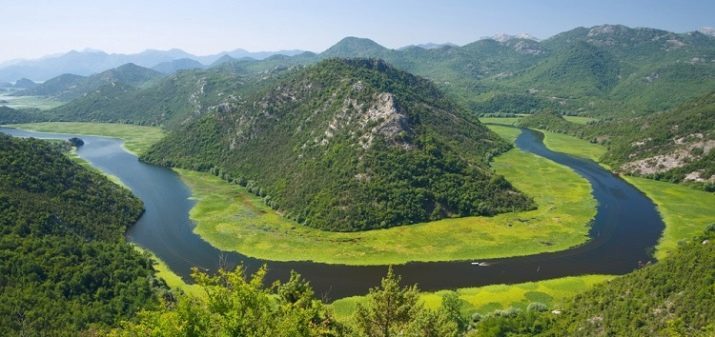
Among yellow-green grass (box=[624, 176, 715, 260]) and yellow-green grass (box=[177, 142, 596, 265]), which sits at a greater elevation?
yellow-green grass (box=[624, 176, 715, 260])

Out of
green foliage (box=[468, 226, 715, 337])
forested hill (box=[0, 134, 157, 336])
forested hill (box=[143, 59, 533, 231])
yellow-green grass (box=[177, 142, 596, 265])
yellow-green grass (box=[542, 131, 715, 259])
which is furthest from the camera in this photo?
forested hill (box=[143, 59, 533, 231])

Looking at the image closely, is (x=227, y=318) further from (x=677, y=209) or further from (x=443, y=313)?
(x=677, y=209)

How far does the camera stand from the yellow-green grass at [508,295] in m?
97.9

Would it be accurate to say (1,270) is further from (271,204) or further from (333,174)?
(333,174)

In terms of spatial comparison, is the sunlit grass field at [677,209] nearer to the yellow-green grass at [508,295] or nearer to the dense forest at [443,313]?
the yellow-green grass at [508,295]

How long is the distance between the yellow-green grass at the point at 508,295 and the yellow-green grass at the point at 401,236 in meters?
16.2

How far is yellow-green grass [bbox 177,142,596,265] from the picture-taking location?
12394 cm

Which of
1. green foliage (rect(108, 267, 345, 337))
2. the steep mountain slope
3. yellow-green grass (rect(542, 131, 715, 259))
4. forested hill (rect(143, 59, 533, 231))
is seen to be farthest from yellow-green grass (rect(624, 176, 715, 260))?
green foliage (rect(108, 267, 345, 337))

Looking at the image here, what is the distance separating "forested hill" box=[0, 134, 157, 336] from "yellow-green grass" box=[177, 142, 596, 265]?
1052 inches

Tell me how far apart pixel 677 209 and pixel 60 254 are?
171 m

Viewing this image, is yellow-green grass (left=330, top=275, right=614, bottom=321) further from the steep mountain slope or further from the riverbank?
the riverbank

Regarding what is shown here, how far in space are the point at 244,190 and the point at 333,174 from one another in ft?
133

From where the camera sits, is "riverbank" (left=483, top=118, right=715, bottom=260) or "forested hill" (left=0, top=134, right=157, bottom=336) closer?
"forested hill" (left=0, top=134, right=157, bottom=336)

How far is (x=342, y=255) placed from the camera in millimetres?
123062
